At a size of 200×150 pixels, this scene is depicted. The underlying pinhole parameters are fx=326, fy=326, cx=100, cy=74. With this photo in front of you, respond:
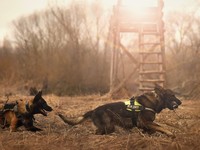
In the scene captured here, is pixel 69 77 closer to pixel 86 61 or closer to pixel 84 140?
pixel 86 61

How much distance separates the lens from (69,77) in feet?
60.3

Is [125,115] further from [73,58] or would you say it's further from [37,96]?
[73,58]

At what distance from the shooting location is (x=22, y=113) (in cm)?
674

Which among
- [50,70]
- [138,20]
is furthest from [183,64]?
[50,70]

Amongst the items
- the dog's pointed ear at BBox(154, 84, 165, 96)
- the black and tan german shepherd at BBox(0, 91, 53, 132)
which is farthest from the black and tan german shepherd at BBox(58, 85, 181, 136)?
the black and tan german shepherd at BBox(0, 91, 53, 132)

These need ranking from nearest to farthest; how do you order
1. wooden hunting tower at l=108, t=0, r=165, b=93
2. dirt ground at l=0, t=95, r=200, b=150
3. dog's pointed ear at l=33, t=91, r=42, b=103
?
dirt ground at l=0, t=95, r=200, b=150, dog's pointed ear at l=33, t=91, r=42, b=103, wooden hunting tower at l=108, t=0, r=165, b=93

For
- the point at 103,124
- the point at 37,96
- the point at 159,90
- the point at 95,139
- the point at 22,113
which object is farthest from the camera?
the point at 37,96

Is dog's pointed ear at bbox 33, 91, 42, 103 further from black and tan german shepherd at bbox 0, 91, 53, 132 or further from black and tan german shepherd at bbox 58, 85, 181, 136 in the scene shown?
black and tan german shepherd at bbox 58, 85, 181, 136

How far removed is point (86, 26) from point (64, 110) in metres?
11.6

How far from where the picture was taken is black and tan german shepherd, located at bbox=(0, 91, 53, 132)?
265 inches

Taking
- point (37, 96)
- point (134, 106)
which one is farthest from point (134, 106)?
point (37, 96)

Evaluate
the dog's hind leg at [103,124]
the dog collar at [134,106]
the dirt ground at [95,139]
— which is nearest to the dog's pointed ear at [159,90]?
the dog collar at [134,106]

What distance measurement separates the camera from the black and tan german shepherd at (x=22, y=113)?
672 centimetres

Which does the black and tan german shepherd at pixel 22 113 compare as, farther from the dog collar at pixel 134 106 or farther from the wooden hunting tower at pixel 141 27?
the wooden hunting tower at pixel 141 27
